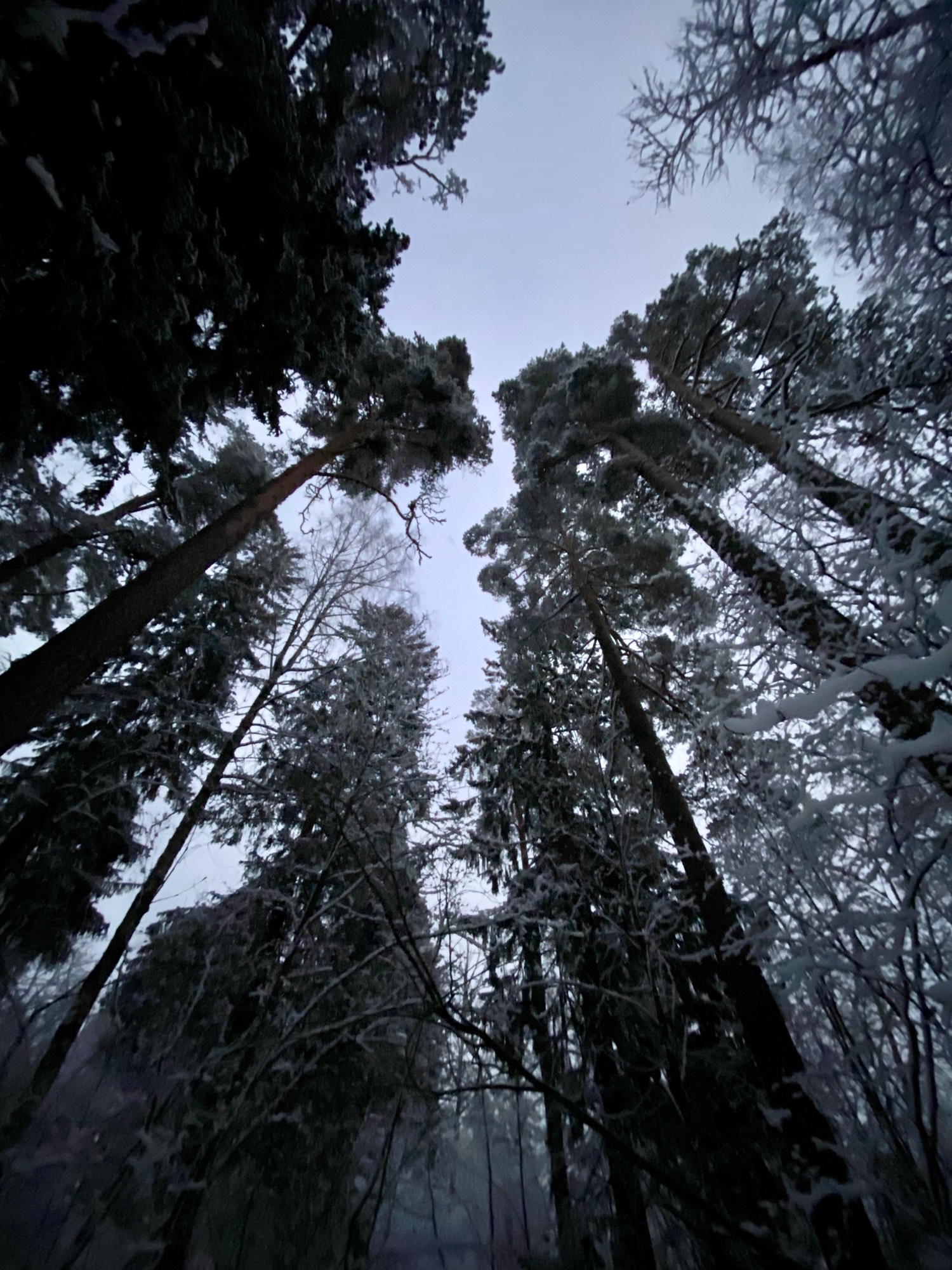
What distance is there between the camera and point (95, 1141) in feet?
13.3

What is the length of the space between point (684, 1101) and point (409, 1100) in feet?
14.4

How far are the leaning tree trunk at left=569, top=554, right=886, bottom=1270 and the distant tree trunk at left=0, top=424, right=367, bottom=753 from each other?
5466 millimetres

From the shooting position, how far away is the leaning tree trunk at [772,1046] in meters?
3.13

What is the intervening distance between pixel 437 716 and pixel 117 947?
579 cm

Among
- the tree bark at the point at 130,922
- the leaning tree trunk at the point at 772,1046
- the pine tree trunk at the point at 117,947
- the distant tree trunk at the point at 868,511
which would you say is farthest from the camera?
the tree bark at the point at 130,922

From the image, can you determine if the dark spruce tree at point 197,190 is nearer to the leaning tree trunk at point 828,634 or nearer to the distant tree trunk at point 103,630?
the distant tree trunk at point 103,630

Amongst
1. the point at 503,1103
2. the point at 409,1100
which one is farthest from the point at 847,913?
the point at 503,1103

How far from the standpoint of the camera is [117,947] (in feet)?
20.4

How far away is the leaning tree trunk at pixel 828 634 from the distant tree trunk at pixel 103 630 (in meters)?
5.49

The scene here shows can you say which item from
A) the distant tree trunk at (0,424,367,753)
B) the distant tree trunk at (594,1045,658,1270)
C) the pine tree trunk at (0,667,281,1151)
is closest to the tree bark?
the pine tree trunk at (0,667,281,1151)

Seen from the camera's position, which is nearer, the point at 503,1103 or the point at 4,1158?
the point at 4,1158

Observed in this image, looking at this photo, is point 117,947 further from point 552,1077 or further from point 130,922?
point 552,1077

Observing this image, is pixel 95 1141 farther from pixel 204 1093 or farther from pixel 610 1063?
pixel 610 1063

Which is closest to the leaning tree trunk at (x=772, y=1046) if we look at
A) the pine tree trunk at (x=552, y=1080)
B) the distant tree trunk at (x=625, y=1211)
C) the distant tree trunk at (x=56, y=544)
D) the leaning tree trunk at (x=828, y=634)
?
the distant tree trunk at (x=625, y=1211)
